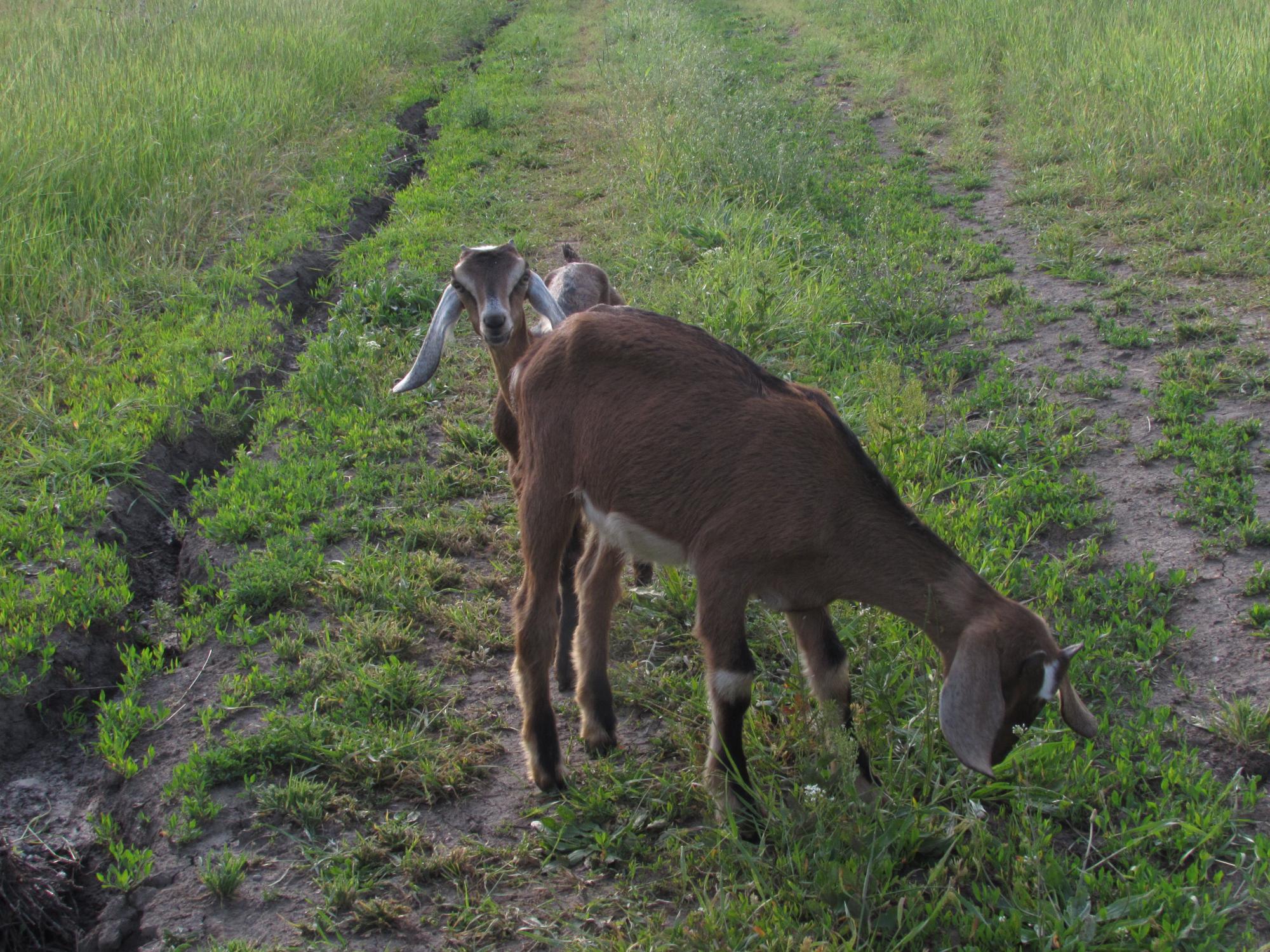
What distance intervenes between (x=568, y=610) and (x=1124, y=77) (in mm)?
8452

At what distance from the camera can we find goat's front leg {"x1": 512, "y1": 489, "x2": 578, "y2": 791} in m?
3.36

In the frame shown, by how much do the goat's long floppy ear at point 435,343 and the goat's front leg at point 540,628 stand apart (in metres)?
1.12

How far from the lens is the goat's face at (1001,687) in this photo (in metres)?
2.57

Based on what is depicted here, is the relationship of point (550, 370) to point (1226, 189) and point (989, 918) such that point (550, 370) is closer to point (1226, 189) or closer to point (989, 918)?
point (989, 918)

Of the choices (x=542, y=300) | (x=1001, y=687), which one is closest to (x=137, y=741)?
(x=542, y=300)

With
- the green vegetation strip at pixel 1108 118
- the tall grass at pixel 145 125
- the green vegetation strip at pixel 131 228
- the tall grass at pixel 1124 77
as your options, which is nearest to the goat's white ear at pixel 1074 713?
the green vegetation strip at pixel 131 228

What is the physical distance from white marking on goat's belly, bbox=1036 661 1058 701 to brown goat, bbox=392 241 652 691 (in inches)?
76.7

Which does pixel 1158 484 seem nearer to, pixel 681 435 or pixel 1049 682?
pixel 1049 682

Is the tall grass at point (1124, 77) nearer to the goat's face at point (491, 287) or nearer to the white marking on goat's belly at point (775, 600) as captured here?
the goat's face at point (491, 287)

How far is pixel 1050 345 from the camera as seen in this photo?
6.04m

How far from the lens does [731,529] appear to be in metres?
2.99

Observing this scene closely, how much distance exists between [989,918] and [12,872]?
271 cm

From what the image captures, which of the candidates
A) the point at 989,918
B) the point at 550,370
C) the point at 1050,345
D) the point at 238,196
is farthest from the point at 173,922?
the point at 238,196

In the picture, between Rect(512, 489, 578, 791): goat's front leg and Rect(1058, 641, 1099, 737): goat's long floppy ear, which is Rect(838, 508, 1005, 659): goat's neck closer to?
Rect(1058, 641, 1099, 737): goat's long floppy ear
